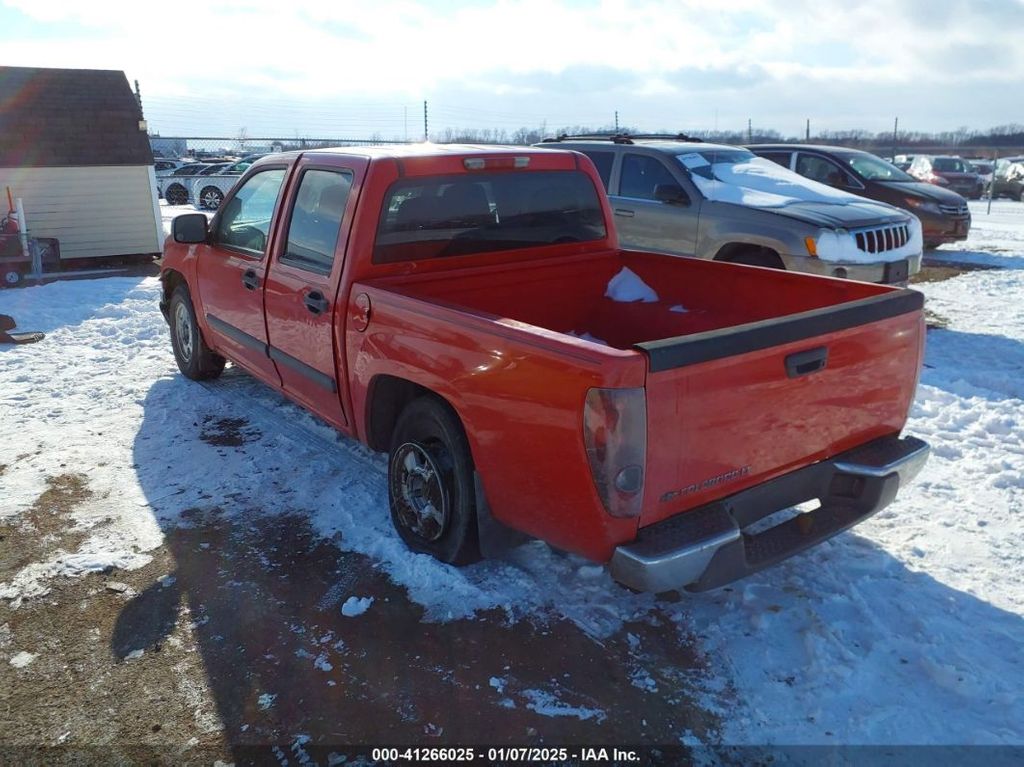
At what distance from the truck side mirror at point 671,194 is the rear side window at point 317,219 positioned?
191 inches

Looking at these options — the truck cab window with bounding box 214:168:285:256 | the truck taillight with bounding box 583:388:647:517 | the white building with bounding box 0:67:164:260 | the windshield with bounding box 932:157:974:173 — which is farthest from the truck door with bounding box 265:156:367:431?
the windshield with bounding box 932:157:974:173

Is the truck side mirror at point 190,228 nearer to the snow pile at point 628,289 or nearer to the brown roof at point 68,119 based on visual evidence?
the snow pile at point 628,289

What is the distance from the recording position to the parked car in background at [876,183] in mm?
12492

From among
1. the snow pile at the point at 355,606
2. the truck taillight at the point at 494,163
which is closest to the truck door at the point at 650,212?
the truck taillight at the point at 494,163

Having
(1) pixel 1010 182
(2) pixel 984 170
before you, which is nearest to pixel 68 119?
(1) pixel 1010 182

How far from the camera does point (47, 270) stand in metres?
14.1

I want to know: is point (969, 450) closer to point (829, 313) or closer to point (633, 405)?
point (829, 313)

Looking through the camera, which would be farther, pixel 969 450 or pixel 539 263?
pixel 969 450

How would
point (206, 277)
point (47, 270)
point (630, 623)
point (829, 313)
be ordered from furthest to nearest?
1. point (47, 270)
2. point (206, 277)
3. point (630, 623)
4. point (829, 313)

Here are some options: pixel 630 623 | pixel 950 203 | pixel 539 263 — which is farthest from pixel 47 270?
pixel 950 203

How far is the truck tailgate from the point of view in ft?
9.03

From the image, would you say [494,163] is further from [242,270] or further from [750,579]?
[750,579]

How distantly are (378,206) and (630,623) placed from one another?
92.4 inches

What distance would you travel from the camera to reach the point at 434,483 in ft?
12.0
